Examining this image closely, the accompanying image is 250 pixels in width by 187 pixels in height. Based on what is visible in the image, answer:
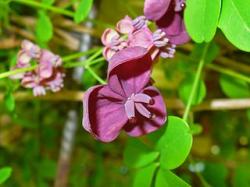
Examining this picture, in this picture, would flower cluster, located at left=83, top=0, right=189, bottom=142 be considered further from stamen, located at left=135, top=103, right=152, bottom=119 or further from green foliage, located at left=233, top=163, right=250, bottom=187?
green foliage, located at left=233, top=163, right=250, bottom=187

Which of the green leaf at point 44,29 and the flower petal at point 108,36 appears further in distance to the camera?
the green leaf at point 44,29

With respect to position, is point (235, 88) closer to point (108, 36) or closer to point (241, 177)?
point (241, 177)

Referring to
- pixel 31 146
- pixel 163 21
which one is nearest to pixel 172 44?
pixel 163 21

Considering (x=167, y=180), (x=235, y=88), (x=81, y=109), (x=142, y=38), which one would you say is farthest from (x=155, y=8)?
(x=81, y=109)

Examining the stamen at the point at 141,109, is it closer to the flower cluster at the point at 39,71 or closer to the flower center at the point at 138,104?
the flower center at the point at 138,104

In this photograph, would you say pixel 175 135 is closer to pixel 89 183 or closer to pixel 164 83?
pixel 164 83

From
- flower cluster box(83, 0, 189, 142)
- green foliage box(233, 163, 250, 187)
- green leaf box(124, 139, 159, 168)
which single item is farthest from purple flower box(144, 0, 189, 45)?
green foliage box(233, 163, 250, 187)

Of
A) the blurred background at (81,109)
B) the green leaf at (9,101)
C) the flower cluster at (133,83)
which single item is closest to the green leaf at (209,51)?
the blurred background at (81,109)
